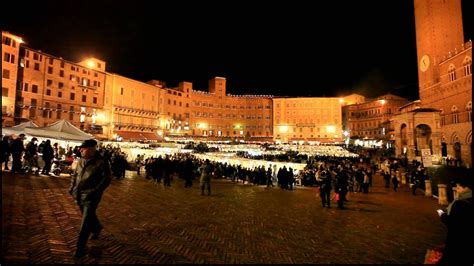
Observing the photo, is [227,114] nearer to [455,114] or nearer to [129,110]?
[129,110]

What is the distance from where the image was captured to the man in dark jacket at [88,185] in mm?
4242

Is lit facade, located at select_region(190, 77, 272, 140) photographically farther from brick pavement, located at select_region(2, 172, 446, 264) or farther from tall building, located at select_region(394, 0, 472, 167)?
brick pavement, located at select_region(2, 172, 446, 264)

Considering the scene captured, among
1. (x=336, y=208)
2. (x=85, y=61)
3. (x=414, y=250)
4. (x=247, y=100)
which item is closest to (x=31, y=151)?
(x=336, y=208)

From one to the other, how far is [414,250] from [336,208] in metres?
4.55

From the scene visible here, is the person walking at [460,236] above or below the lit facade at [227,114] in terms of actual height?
below

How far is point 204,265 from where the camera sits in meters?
4.27

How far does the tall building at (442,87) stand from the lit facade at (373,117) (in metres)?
22.0

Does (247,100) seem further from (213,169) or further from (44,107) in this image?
(213,169)

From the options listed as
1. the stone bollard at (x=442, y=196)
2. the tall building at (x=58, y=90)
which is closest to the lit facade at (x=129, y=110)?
the tall building at (x=58, y=90)

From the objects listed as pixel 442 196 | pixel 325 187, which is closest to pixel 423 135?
pixel 442 196

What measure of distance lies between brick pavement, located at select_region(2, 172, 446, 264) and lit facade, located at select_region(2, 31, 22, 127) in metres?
34.2

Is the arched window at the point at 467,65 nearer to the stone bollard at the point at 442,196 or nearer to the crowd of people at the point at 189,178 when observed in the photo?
the crowd of people at the point at 189,178

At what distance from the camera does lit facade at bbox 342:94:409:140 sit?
66.2 m

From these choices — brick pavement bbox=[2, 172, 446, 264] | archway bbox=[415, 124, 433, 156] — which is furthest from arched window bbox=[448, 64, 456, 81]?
brick pavement bbox=[2, 172, 446, 264]
